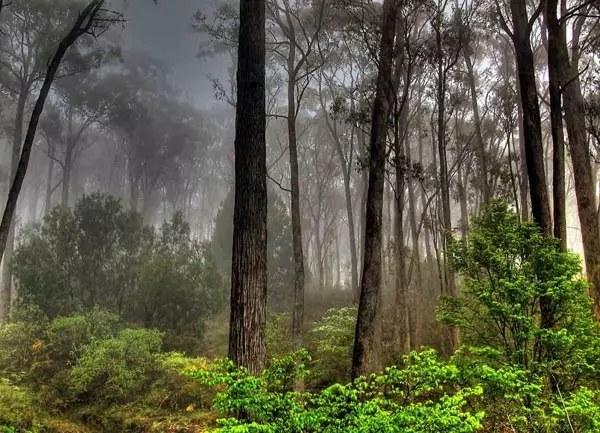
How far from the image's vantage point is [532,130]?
Answer: 7555mm

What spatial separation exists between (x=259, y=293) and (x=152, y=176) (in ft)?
103

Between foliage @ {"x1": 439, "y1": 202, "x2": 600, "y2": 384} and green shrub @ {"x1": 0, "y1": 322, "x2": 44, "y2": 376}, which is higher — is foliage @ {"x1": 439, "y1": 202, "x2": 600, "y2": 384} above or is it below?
above

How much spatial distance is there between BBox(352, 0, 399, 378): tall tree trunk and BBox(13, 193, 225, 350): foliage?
9195mm

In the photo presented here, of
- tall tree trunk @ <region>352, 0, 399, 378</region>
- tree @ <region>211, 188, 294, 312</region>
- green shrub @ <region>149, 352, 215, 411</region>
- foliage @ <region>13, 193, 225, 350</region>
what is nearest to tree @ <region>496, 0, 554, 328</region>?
tall tree trunk @ <region>352, 0, 399, 378</region>

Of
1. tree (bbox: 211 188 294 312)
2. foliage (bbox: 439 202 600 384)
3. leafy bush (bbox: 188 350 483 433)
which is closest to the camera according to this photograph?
leafy bush (bbox: 188 350 483 433)

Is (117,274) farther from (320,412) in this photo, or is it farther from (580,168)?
(580,168)

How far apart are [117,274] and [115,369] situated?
6.70m

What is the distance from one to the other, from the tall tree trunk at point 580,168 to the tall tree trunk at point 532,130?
0.61m

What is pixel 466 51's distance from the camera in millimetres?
15531

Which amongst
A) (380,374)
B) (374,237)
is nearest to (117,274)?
(374,237)

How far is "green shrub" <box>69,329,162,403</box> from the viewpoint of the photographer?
1089 cm

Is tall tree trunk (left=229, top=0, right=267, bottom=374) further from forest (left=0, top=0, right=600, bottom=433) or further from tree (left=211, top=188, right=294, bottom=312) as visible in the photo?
tree (left=211, top=188, right=294, bottom=312)

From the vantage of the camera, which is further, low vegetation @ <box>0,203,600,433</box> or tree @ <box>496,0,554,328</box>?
tree @ <box>496,0,554,328</box>

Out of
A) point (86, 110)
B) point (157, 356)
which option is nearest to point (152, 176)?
point (86, 110)
